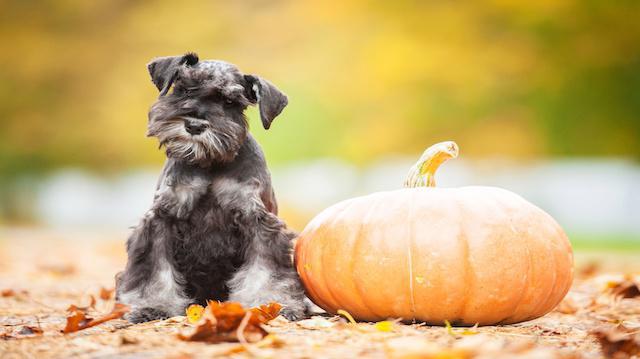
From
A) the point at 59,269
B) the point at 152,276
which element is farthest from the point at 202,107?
the point at 59,269

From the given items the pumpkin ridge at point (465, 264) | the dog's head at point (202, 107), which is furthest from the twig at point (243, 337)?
the pumpkin ridge at point (465, 264)

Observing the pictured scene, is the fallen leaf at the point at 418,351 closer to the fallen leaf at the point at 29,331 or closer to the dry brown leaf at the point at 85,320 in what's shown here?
the dry brown leaf at the point at 85,320

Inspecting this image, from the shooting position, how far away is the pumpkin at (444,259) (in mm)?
4270

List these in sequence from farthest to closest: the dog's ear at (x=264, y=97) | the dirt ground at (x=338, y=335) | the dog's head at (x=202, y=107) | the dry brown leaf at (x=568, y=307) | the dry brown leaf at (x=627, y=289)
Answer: the dry brown leaf at (x=627, y=289)
the dry brown leaf at (x=568, y=307)
the dog's ear at (x=264, y=97)
the dog's head at (x=202, y=107)
the dirt ground at (x=338, y=335)

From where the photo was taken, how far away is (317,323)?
13.8 ft

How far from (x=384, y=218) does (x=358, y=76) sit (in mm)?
Answer: 14438

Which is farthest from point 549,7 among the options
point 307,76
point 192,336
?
point 192,336

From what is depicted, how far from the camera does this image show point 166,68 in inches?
177

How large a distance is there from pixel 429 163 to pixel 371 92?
13692 millimetres

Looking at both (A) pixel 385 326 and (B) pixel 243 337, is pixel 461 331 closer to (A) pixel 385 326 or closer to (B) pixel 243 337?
(A) pixel 385 326

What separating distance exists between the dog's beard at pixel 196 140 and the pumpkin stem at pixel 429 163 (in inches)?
45.5

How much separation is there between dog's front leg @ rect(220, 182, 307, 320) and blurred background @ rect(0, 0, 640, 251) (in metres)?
11.4

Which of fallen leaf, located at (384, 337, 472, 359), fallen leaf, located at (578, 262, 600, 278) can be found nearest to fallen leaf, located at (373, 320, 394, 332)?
fallen leaf, located at (384, 337, 472, 359)

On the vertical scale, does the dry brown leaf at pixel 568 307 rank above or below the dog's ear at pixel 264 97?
Answer: below
